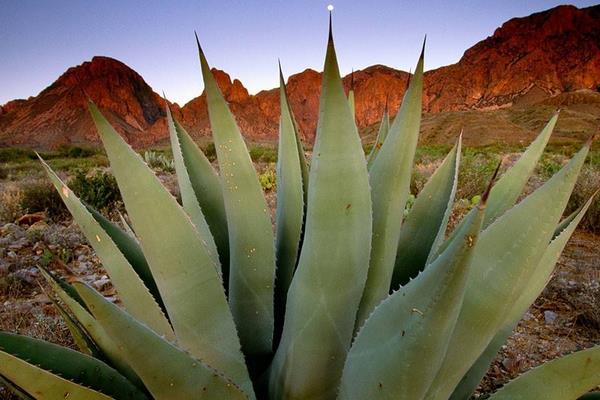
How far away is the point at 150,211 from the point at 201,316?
24 cm

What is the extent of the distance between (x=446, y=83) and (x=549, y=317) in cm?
12350

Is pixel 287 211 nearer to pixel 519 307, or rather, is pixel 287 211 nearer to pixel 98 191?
pixel 519 307

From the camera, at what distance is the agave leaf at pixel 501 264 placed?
0.71 metres

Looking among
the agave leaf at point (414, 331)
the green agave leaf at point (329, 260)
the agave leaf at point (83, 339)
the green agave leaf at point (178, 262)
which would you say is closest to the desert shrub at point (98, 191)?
the agave leaf at point (83, 339)

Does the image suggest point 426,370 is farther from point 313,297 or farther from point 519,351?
point 519,351

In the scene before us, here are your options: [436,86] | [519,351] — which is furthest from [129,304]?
[436,86]

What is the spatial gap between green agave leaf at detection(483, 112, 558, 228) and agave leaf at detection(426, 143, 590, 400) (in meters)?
0.38

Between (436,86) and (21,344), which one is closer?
(21,344)

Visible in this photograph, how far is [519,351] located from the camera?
2445 mm

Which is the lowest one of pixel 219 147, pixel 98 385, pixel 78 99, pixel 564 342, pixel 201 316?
pixel 564 342

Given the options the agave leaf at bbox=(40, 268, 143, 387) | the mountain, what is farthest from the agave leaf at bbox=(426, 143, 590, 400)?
the mountain

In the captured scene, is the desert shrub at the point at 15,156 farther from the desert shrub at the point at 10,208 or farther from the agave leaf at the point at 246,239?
the agave leaf at the point at 246,239

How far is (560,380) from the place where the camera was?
34.7 inches

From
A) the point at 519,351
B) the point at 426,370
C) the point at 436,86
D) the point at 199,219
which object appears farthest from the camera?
the point at 436,86
